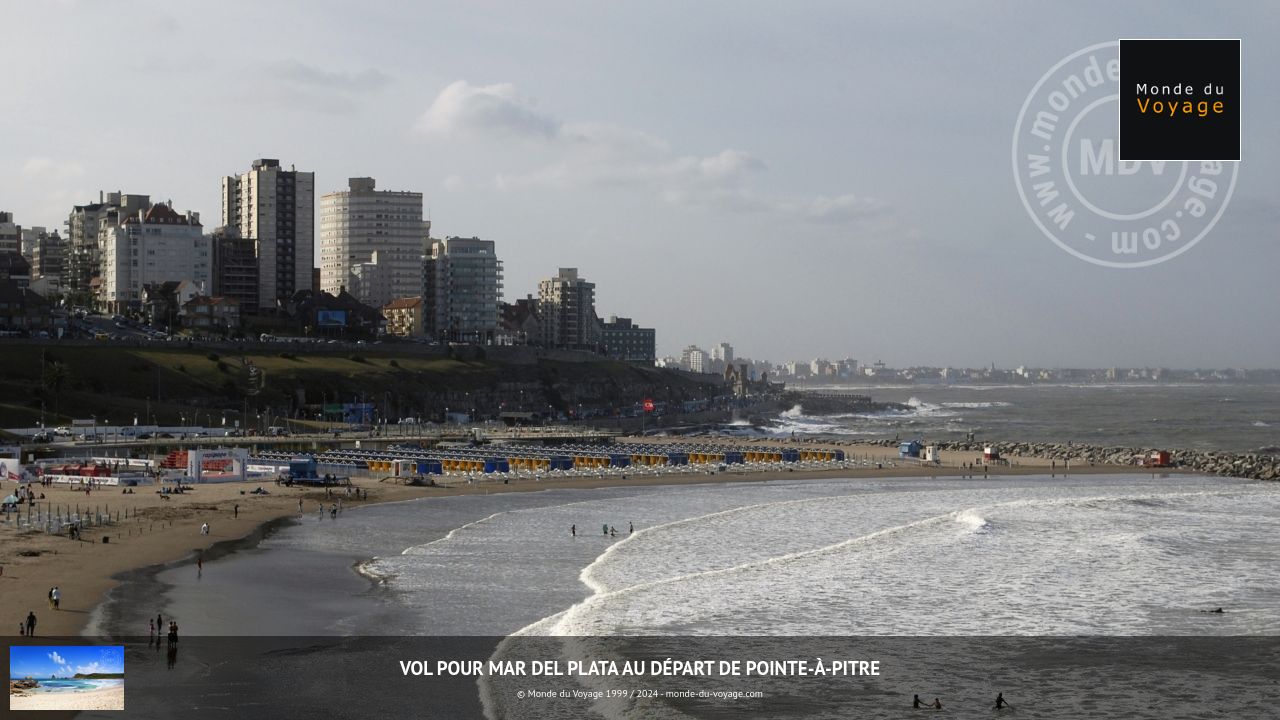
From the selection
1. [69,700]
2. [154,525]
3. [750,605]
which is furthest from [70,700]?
[154,525]

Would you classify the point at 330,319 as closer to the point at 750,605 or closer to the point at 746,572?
the point at 746,572

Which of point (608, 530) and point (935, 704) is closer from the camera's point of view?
point (935, 704)

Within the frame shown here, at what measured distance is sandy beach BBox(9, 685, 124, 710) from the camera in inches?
1014

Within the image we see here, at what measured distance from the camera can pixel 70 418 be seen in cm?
10762

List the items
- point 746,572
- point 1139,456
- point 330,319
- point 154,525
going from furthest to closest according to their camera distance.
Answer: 1. point 330,319
2. point 1139,456
3. point 154,525
4. point 746,572

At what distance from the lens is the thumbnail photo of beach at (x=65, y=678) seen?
2608 centimetres

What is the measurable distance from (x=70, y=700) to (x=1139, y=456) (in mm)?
104877

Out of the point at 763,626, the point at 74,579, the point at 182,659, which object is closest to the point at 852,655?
the point at 763,626

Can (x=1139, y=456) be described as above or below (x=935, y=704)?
above

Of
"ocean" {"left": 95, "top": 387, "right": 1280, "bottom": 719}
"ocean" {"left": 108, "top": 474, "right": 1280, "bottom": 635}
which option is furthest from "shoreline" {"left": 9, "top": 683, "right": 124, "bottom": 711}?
"ocean" {"left": 108, "top": 474, "right": 1280, "bottom": 635}

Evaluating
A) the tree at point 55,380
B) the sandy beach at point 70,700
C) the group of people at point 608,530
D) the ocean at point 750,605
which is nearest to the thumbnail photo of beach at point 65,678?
the sandy beach at point 70,700

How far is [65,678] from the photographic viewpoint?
2725 centimetres

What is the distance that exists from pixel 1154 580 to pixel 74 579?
38.8 m

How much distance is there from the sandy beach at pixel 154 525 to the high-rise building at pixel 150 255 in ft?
390
